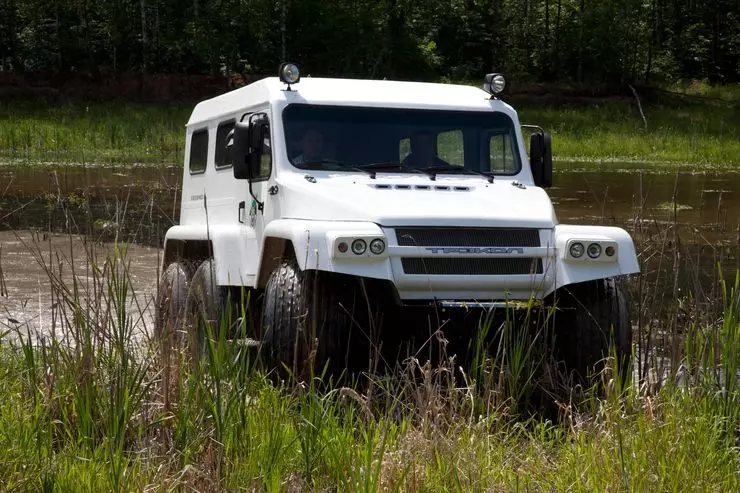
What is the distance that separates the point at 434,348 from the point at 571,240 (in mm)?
1010

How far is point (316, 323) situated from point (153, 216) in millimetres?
14275

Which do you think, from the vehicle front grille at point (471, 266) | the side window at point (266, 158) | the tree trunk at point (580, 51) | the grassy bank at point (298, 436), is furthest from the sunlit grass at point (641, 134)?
the grassy bank at point (298, 436)

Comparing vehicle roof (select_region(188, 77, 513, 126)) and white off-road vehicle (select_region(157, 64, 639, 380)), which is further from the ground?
vehicle roof (select_region(188, 77, 513, 126))

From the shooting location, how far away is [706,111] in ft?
153

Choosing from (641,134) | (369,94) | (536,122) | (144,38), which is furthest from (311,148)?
(144,38)

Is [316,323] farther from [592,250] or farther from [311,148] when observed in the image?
[311,148]

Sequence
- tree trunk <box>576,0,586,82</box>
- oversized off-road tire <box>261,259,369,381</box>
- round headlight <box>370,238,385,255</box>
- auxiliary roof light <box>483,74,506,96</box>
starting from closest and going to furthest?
oversized off-road tire <box>261,259,369,381</box>
round headlight <box>370,238,385,255</box>
auxiliary roof light <box>483,74,506,96</box>
tree trunk <box>576,0,586,82</box>

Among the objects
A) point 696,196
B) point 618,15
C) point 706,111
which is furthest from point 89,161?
point 618,15

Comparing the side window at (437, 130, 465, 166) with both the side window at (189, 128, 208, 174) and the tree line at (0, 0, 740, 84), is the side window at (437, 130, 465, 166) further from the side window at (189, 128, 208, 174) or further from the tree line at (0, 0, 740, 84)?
the tree line at (0, 0, 740, 84)

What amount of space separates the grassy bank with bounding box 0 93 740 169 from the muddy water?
2649 millimetres

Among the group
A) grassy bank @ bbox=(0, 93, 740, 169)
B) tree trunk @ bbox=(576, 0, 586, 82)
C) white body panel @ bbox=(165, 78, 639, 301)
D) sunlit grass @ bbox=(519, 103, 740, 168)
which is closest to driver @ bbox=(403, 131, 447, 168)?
white body panel @ bbox=(165, 78, 639, 301)

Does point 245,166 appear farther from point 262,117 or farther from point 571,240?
point 571,240

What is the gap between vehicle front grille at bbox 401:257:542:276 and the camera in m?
7.35

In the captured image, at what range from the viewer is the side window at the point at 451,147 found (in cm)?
875
